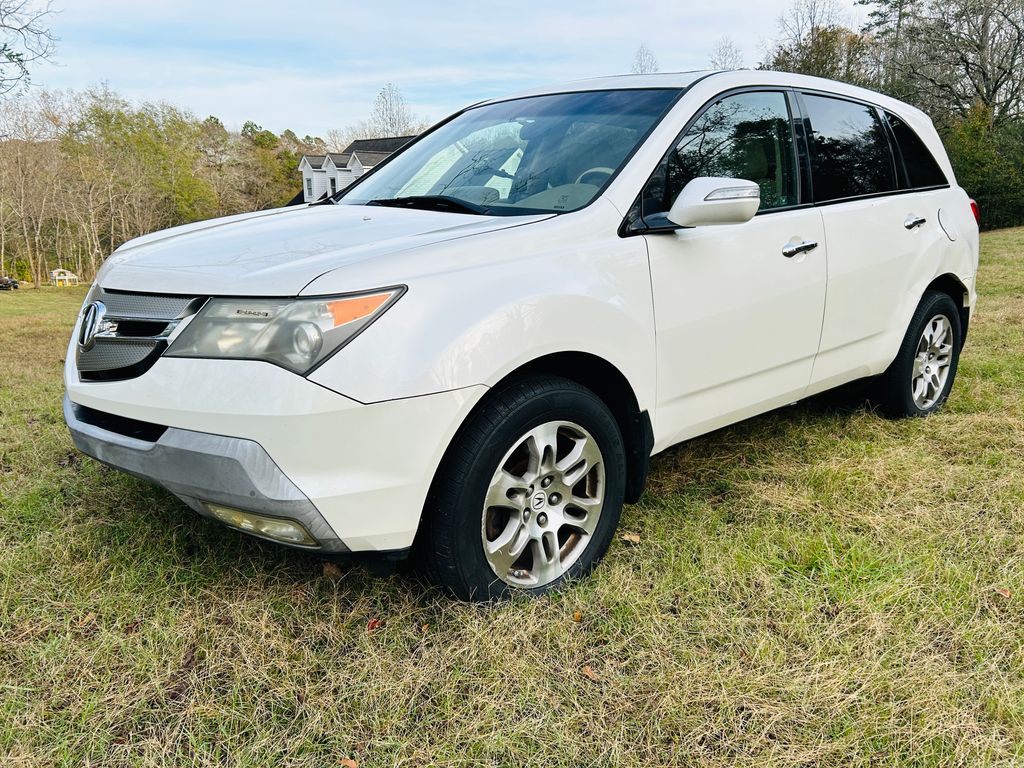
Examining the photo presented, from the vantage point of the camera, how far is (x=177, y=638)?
2303mm

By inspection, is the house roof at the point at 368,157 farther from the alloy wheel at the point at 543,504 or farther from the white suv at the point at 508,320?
the alloy wheel at the point at 543,504

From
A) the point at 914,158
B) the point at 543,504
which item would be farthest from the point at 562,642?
the point at 914,158

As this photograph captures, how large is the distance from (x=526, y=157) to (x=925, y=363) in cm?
268

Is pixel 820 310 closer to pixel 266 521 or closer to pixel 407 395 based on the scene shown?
pixel 407 395

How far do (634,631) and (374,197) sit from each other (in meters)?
2.09

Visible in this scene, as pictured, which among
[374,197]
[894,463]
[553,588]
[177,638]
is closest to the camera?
[177,638]

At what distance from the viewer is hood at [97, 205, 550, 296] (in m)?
2.11

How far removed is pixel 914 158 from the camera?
4.06 meters

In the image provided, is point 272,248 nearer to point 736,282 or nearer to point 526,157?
point 526,157

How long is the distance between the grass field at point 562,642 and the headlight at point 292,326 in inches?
35.6

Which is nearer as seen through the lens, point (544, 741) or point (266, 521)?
point (544, 741)

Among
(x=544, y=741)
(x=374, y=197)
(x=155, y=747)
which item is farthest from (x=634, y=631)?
(x=374, y=197)

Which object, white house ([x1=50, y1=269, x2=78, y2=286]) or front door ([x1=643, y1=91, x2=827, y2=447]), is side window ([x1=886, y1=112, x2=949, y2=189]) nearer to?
→ front door ([x1=643, y1=91, x2=827, y2=447])

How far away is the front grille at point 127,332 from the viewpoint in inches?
86.4
